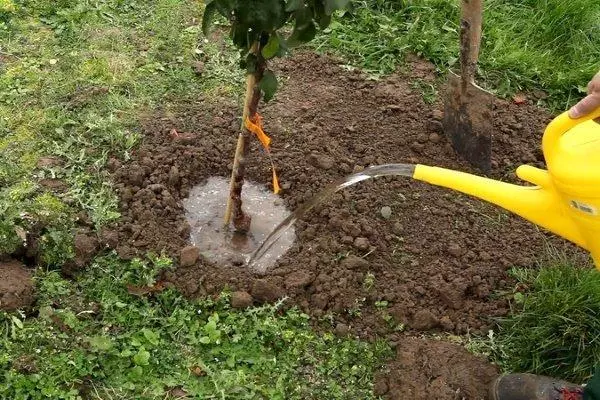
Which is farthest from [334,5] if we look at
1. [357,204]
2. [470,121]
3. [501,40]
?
[501,40]

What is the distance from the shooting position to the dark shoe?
7.68 feet

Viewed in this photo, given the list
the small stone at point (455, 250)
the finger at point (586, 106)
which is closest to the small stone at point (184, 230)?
the small stone at point (455, 250)

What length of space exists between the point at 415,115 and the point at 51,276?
5.71ft

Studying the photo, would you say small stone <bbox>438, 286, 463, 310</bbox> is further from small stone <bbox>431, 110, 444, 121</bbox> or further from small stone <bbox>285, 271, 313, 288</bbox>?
small stone <bbox>431, 110, 444, 121</bbox>

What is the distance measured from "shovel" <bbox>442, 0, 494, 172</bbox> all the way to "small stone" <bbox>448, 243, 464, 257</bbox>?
1.61ft

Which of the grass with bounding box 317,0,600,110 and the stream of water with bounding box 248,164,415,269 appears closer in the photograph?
the stream of water with bounding box 248,164,415,269

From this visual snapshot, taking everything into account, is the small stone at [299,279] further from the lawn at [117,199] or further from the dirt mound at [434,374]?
the dirt mound at [434,374]

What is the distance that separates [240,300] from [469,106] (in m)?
1.32

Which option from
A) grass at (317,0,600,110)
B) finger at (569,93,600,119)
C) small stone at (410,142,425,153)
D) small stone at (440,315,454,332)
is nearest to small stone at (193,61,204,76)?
grass at (317,0,600,110)

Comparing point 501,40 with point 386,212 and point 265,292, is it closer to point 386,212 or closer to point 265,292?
point 386,212

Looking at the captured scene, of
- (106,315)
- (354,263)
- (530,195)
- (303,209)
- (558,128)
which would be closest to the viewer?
(558,128)

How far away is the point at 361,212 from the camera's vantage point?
2926 mm

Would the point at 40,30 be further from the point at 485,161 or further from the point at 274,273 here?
the point at 485,161

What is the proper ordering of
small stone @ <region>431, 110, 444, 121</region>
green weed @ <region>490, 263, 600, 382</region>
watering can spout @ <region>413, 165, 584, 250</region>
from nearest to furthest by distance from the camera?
watering can spout @ <region>413, 165, 584, 250</region> → green weed @ <region>490, 263, 600, 382</region> → small stone @ <region>431, 110, 444, 121</region>
